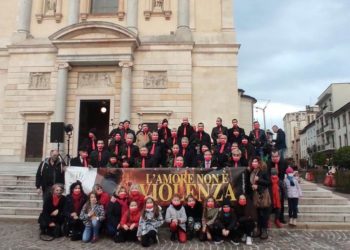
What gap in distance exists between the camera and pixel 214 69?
1989cm

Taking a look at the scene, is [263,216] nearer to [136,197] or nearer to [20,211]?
[136,197]

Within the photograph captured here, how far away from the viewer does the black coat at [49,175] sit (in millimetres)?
10102

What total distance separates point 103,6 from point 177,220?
56.2 feet

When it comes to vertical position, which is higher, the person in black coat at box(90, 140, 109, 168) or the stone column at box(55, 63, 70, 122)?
the stone column at box(55, 63, 70, 122)

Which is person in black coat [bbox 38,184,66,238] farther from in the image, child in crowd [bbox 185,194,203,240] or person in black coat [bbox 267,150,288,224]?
person in black coat [bbox 267,150,288,224]

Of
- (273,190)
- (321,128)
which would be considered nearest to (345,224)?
(273,190)

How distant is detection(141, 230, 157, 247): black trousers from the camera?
7.95 meters

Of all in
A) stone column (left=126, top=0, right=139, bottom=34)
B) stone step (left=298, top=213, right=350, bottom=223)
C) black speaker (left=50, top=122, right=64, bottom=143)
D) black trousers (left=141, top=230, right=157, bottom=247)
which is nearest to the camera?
black trousers (left=141, top=230, right=157, bottom=247)

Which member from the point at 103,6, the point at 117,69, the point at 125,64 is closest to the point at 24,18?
the point at 103,6

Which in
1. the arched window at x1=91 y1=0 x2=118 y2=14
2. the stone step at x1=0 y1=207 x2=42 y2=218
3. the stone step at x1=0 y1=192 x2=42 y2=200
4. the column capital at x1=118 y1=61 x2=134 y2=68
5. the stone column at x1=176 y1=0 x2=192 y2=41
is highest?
the arched window at x1=91 y1=0 x2=118 y2=14

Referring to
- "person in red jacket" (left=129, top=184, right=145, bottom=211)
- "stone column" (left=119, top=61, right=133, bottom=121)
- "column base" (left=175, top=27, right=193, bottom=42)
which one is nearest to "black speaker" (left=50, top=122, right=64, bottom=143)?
"stone column" (left=119, top=61, right=133, bottom=121)

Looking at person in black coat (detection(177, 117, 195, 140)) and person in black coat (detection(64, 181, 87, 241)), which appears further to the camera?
person in black coat (detection(177, 117, 195, 140))

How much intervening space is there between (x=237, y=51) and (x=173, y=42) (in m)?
3.73

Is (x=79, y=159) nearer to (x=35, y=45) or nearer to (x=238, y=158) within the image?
(x=238, y=158)
